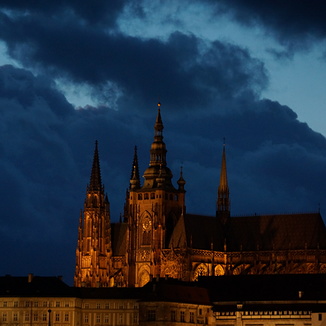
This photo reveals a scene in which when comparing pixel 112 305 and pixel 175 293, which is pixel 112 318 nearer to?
pixel 112 305

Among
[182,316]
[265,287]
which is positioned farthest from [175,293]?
[265,287]

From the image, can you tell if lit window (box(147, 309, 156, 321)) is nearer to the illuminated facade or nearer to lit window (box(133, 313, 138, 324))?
the illuminated facade

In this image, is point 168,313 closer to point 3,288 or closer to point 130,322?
point 130,322

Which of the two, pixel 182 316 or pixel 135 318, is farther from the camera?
pixel 135 318

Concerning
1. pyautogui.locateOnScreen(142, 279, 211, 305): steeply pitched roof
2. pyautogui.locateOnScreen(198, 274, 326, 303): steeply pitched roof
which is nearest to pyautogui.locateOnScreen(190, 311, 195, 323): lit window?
pyautogui.locateOnScreen(142, 279, 211, 305): steeply pitched roof

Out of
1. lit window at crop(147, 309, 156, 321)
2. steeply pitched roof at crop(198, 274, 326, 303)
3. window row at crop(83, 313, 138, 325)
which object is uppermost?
steeply pitched roof at crop(198, 274, 326, 303)

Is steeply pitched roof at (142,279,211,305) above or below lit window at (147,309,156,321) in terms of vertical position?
above

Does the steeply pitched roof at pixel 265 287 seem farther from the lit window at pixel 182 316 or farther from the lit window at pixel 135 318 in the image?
the lit window at pixel 135 318

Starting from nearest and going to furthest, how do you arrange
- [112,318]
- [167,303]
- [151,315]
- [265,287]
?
[167,303]
[151,315]
[112,318]
[265,287]

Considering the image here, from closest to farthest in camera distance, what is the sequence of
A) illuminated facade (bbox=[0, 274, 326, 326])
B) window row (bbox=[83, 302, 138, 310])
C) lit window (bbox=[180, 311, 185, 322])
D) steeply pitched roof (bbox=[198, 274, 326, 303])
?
illuminated facade (bbox=[0, 274, 326, 326]), lit window (bbox=[180, 311, 185, 322]), window row (bbox=[83, 302, 138, 310]), steeply pitched roof (bbox=[198, 274, 326, 303])

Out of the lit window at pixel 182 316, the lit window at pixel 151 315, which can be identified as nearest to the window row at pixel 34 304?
the lit window at pixel 151 315

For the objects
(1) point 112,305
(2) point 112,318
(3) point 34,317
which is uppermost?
(1) point 112,305

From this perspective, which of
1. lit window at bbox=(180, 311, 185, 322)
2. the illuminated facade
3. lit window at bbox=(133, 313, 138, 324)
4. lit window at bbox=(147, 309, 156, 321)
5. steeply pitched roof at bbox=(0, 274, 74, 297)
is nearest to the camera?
lit window at bbox=(147, 309, 156, 321)

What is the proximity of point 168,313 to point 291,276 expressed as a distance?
24.3 metres
